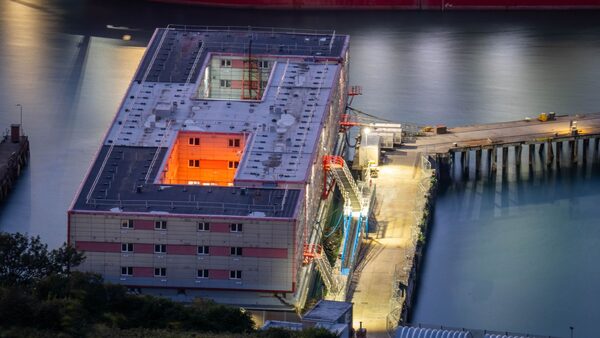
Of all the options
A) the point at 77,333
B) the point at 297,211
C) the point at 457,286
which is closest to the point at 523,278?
the point at 457,286

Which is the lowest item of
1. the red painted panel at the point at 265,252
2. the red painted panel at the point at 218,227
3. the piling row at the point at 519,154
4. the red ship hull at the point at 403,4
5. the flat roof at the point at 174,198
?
the red painted panel at the point at 265,252

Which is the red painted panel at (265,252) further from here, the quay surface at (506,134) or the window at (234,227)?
the quay surface at (506,134)

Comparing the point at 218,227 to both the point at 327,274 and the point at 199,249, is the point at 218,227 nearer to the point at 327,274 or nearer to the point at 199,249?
the point at 199,249

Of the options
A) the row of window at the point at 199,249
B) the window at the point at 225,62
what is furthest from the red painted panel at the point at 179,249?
the window at the point at 225,62

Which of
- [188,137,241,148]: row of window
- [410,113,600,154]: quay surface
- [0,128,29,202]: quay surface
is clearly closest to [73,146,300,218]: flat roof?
[188,137,241,148]: row of window

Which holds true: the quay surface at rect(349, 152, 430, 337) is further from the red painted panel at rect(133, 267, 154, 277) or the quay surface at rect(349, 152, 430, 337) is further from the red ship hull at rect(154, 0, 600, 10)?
the red ship hull at rect(154, 0, 600, 10)
